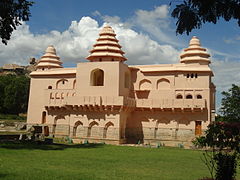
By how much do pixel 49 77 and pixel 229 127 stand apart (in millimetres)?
26542

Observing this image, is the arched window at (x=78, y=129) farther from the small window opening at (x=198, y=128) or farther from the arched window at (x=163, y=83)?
the small window opening at (x=198, y=128)

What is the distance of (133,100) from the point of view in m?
27.0

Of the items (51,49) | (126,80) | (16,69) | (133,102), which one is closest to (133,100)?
(133,102)

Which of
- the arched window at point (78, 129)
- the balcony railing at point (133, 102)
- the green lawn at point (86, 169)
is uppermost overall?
the balcony railing at point (133, 102)

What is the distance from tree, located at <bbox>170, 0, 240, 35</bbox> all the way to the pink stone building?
1721 cm

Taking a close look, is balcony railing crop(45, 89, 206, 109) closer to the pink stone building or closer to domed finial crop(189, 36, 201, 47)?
the pink stone building

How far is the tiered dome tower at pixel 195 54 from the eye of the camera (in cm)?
2817

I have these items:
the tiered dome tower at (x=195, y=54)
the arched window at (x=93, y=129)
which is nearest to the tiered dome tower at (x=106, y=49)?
the tiered dome tower at (x=195, y=54)

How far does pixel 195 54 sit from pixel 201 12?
69.8 feet

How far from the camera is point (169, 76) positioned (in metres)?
27.5

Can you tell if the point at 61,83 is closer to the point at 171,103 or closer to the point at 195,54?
the point at 171,103

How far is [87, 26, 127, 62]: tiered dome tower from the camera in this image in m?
28.5

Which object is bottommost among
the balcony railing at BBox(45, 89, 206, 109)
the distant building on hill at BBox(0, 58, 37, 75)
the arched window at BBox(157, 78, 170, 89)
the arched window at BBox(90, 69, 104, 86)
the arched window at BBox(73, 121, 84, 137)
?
the arched window at BBox(73, 121, 84, 137)

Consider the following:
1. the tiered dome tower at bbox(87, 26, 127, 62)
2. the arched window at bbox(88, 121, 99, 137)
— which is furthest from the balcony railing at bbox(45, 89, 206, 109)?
the tiered dome tower at bbox(87, 26, 127, 62)
